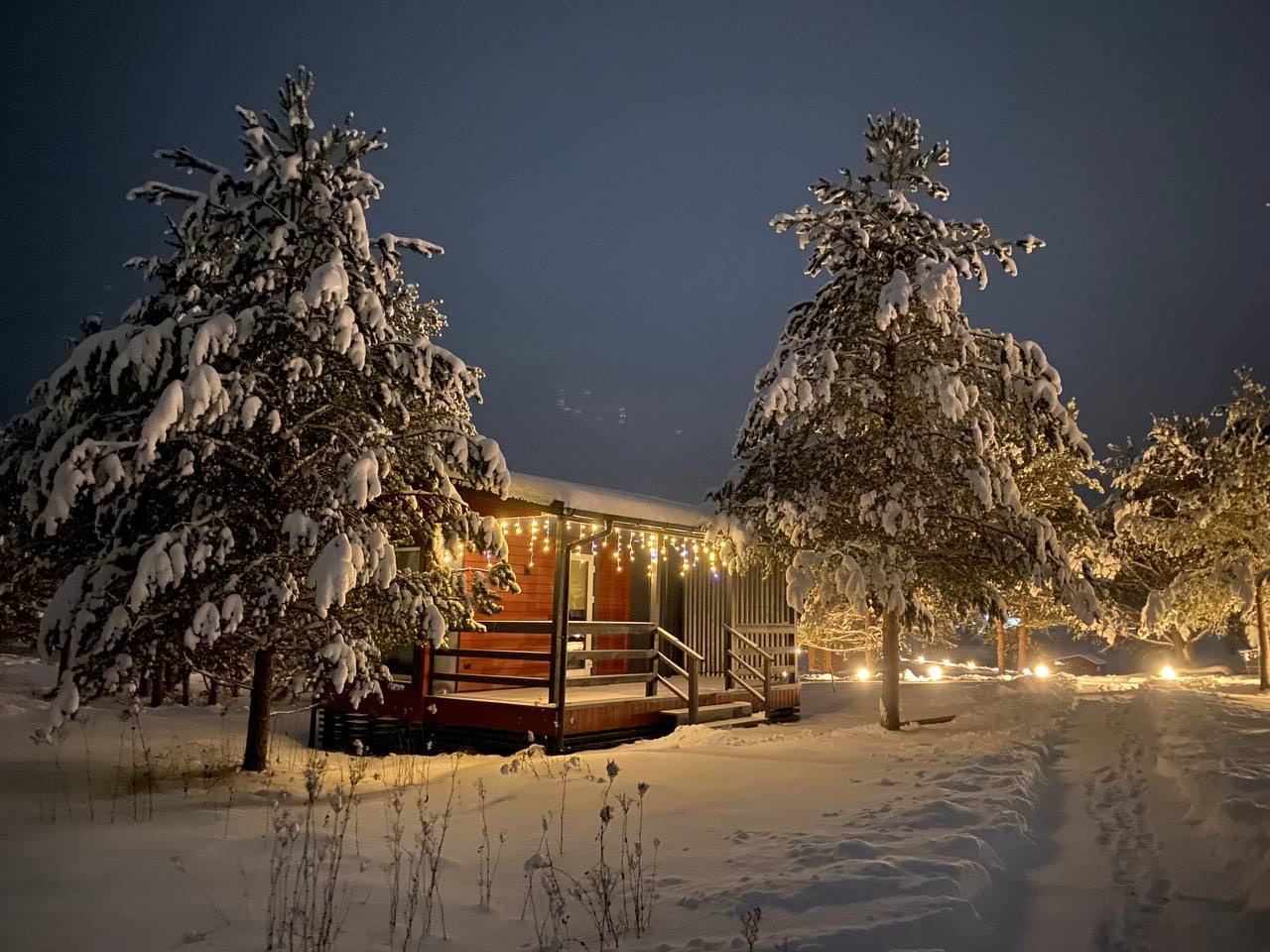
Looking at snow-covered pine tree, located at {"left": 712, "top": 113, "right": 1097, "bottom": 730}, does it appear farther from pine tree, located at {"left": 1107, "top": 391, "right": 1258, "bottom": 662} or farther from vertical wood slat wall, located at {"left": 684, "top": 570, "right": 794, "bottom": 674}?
pine tree, located at {"left": 1107, "top": 391, "right": 1258, "bottom": 662}

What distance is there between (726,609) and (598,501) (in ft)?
15.5

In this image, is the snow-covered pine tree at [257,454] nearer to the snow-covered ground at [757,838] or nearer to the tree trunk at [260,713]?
the tree trunk at [260,713]

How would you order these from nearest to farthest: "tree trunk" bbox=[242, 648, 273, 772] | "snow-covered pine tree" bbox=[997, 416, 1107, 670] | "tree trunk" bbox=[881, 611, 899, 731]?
"tree trunk" bbox=[242, 648, 273, 772]
"tree trunk" bbox=[881, 611, 899, 731]
"snow-covered pine tree" bbox=[997, 416, 1107, 670]

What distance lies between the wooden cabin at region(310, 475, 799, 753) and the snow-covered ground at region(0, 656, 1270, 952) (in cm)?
150

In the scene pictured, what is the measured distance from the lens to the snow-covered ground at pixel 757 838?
419 centimetres

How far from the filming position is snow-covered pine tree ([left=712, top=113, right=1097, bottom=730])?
32.9 ft

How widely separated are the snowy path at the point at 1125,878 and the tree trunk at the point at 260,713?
7709 mm

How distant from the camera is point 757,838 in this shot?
570 cm

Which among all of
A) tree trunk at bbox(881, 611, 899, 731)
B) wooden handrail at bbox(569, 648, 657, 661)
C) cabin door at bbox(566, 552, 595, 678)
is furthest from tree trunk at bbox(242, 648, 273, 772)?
tree trunk at bbox(881, 611, 899, 731)

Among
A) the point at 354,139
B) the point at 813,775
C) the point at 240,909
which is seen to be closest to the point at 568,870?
the point at 240,909

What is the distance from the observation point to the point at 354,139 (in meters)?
9.08

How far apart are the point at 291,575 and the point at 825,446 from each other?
671 centimetres

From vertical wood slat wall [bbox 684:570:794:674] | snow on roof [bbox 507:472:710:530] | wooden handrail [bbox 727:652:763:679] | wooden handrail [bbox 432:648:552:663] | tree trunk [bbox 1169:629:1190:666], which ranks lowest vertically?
tree trunk [bbox 1169:629:1190:666]

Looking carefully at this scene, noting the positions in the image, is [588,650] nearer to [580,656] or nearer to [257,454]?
[580,656]
